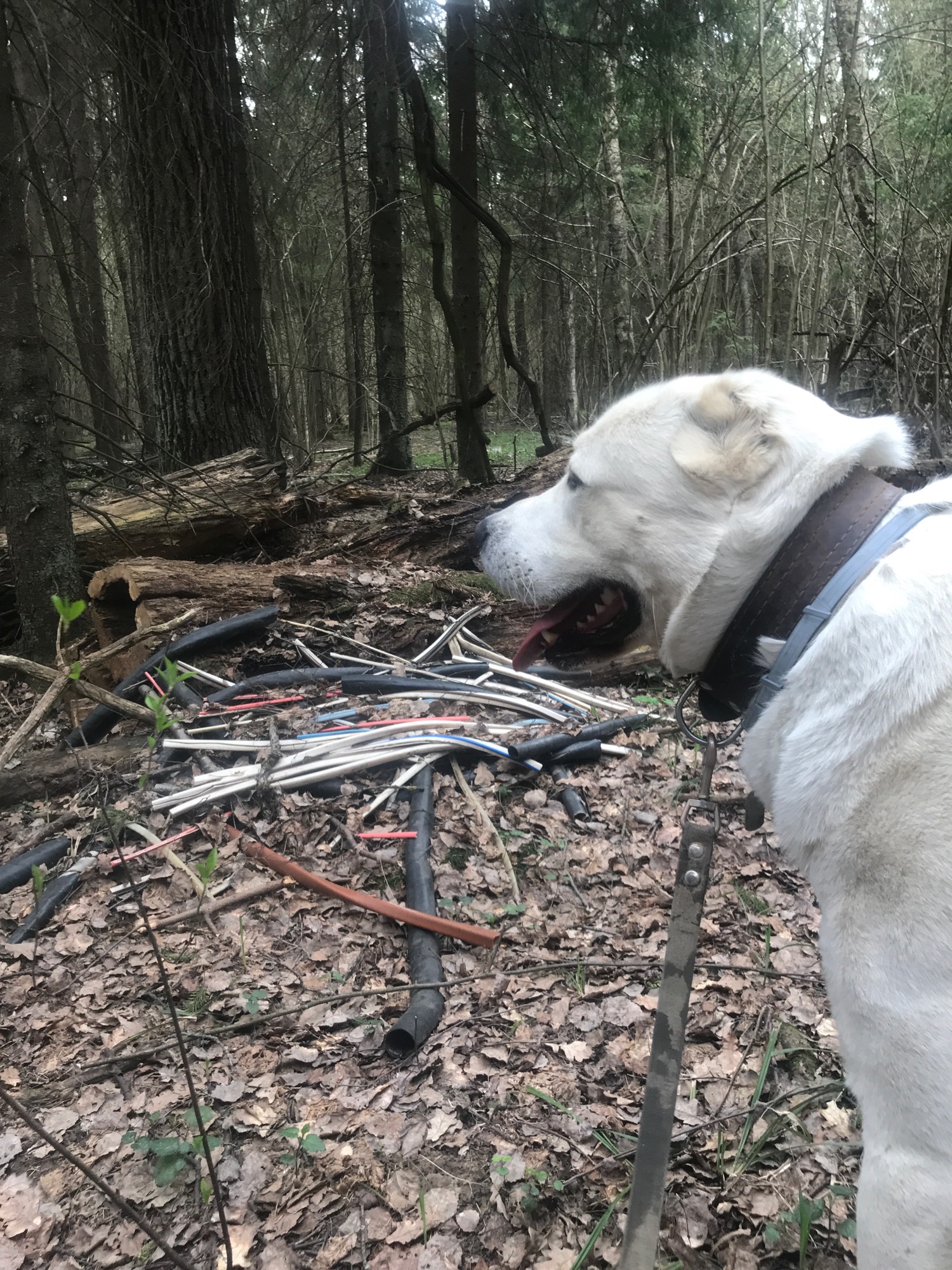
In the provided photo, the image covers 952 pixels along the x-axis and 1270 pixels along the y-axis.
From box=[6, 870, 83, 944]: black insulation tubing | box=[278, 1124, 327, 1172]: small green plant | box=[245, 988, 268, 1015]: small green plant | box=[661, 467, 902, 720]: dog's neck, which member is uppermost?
box=[661, 467, 902, 720]: dog's neck

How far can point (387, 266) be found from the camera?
1041 centimetres

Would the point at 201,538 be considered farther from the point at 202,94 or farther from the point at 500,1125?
the point at 500,1125

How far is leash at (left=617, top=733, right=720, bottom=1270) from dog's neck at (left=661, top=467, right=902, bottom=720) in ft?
1.19

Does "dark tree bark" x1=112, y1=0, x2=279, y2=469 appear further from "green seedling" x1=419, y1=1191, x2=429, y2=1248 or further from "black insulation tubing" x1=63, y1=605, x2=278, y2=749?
"green seedling" x1=419, y1=1191, x2=429, y2=1248

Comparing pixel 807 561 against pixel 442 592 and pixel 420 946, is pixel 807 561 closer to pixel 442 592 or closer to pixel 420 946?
pixel 420 946

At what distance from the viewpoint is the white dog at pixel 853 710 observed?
50.6 inches

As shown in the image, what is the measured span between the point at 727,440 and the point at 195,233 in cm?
565

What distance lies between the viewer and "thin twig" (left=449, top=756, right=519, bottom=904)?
3.16 meters

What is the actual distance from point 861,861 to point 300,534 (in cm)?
552

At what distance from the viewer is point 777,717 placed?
158cm

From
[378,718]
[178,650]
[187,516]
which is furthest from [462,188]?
[378,718]

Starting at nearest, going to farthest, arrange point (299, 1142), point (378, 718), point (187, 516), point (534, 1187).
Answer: point (534, 1187), point (299, 1142), point (378, 718), point (187, 516)

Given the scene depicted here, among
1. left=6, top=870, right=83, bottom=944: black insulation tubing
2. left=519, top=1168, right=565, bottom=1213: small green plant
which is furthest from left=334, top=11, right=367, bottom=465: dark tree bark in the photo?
left=519, top=1168, right=565, bottom=1213: small green plant

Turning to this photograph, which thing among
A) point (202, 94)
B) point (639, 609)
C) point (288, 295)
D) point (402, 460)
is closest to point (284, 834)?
point (639, 609)
